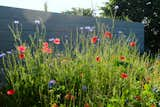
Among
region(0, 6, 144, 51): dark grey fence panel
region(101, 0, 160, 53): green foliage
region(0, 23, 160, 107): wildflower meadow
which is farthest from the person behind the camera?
region(101, 0, 160, 53): green foliage

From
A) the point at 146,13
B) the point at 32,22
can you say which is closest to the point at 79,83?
the point at 32,22

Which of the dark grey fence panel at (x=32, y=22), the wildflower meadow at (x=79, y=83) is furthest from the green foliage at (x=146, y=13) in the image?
the wildflower meadow at (x=79, y=83)

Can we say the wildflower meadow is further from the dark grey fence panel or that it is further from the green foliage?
the green foliage

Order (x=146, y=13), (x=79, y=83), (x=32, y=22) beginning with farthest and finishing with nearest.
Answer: (x=146, y=13), (x=32, y=22), (x=79, y=83)

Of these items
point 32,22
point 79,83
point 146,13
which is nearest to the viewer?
point 79,83

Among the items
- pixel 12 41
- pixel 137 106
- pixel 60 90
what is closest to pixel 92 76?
pixel 60 90

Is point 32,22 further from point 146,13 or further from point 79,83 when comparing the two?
point 146,13

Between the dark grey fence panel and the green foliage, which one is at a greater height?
the dark grey fence panel

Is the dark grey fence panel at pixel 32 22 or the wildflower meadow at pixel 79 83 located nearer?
the wildflower meadow at pixel 79 83

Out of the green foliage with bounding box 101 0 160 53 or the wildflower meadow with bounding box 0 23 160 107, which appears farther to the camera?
the green foliage with bounding box 101 0 160 53

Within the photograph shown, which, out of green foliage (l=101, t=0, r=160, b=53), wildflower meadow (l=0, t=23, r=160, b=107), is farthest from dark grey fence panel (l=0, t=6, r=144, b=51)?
green foliage (l=101, t=0, r=160, b=53)

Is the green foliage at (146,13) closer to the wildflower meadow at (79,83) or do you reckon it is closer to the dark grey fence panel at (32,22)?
the dark grey fence panel at (32,22)

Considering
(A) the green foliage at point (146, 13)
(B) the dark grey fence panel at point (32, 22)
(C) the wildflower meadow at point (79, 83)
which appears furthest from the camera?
(A) the green foliage at point (146, 13)

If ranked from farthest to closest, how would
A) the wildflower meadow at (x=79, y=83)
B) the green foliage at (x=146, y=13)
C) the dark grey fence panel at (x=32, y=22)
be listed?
the green foliage at (x=146, y=13) < the dark grey fence panel at (x=32, y=22) < the wildflower meadow at (x=79, y=83)
